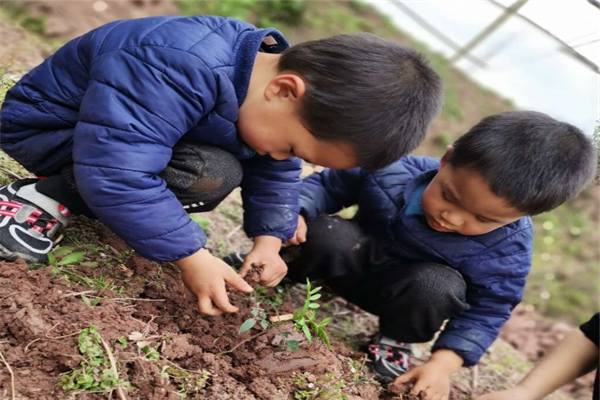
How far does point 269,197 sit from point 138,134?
745 mm

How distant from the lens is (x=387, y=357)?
7.86ft

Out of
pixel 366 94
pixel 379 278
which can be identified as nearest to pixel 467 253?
pixel 379 278

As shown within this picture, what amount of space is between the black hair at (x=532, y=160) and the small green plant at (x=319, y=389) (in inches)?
33.4

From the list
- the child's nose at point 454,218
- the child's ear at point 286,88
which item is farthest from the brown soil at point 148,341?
the child's ear at point 286,88

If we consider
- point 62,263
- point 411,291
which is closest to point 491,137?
point 411,291

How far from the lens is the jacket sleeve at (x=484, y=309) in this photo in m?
2.30

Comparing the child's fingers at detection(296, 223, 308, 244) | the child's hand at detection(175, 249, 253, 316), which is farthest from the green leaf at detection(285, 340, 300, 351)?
the child's fingers at detection(296, 223, 308, 244)

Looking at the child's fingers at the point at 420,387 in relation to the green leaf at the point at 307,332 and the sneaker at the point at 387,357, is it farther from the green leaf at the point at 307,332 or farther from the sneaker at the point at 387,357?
the green leaf at the point at 307,332

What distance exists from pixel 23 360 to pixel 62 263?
0.38 metres

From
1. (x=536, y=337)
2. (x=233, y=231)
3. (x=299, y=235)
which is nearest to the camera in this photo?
(x=299, y=235)

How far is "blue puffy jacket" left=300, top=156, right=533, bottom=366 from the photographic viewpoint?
2.30m

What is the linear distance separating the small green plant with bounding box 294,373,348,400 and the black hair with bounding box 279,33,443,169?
2.27ft

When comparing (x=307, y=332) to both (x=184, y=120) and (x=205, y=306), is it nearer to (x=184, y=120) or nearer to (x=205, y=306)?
(x=205, y=306)

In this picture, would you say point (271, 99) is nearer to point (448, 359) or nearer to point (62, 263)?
point (62, 263)
